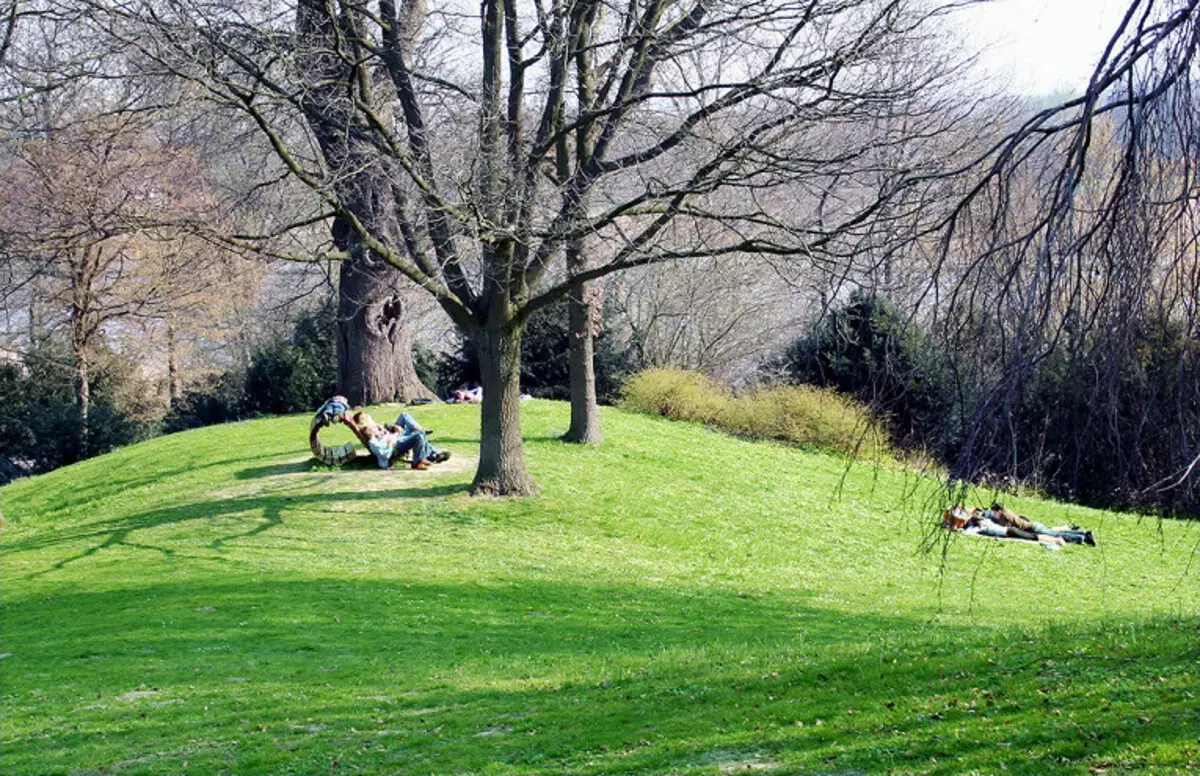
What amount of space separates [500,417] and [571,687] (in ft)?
28.7

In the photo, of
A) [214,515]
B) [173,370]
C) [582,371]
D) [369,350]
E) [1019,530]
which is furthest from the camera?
[173,370]

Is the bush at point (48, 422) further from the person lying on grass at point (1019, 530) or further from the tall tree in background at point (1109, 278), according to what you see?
the tall tree in background at point (1109, 278)

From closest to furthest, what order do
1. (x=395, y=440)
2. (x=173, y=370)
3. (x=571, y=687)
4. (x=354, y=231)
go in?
(x=571, y=687) < (x=354, y=231) < (x=395, y=440) < (x=173, y=370)

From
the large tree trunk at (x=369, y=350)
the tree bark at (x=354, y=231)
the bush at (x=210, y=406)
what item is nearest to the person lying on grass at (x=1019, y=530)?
the tree bark at (x=354, y=231)

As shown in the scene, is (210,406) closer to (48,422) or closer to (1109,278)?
(48,422)

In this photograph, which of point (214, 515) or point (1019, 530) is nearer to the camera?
point (214, 515)

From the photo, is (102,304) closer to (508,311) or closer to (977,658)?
(508,311)

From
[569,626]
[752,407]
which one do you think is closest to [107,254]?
[752,407]

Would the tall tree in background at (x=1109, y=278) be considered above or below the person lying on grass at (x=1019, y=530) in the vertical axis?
above

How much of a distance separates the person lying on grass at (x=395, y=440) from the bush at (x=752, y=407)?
10555 millimetres

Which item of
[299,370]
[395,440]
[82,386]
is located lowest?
[395,440]

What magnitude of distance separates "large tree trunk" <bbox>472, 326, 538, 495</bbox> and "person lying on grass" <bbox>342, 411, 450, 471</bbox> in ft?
6.68

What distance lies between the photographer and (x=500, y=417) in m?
16.8

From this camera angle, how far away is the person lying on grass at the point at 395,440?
737 inches
